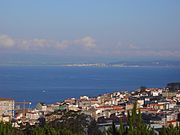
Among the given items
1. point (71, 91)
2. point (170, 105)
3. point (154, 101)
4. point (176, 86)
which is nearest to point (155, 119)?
point (170, 105)

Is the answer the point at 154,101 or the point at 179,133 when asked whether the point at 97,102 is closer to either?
the point at 154,101

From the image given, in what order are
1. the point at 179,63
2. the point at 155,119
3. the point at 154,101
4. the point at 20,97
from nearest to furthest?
the point at 155,119 < the point at 154,101 < the point at 20,97 < the point at 179,63

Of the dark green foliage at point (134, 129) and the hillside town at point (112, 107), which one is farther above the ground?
the dark green foliage at point (134, 129)

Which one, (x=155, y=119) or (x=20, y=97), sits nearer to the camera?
(x=155, y=119)

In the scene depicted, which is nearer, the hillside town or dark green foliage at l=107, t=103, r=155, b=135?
dark green foliage at l=107, t=103, r=155, b=135

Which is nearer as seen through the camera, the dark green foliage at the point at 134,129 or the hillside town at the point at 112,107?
the dark green foliage at the point at 134,129

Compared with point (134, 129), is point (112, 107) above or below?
below

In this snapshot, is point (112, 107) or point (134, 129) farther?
point (112, 107)

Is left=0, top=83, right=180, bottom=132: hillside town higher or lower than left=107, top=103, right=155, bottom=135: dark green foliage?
lower
